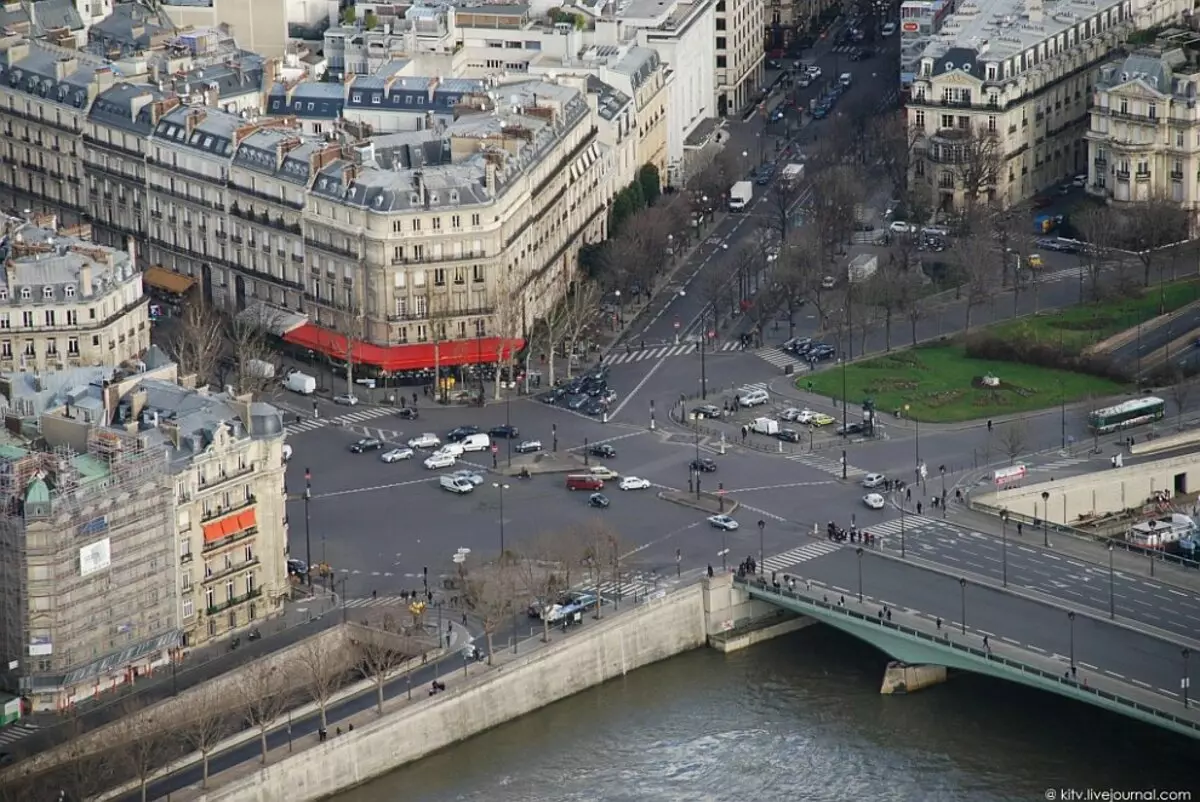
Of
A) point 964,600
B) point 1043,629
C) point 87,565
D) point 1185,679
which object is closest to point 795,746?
point 964,600

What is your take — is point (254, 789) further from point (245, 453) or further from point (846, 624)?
point (846, 624)

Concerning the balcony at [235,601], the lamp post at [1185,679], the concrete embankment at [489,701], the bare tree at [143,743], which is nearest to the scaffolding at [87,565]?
the balcony at [235,601]

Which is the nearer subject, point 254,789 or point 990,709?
point 254,789

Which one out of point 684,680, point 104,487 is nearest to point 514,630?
point 684,680

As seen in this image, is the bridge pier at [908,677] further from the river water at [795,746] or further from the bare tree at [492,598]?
the bare tree at [492,598]

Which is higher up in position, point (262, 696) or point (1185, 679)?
point (262, 696)

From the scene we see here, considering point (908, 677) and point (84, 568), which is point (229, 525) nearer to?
point (84, 568)
